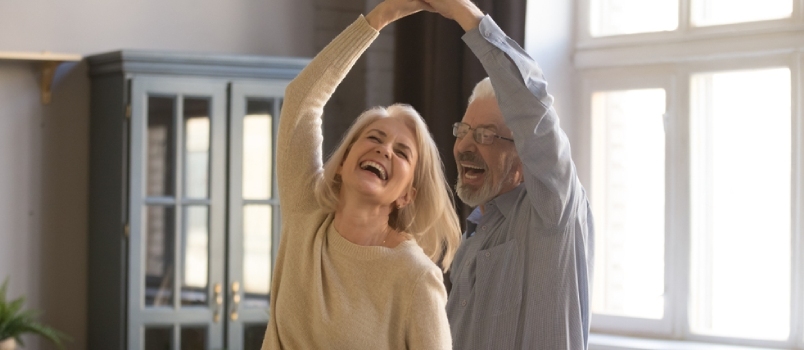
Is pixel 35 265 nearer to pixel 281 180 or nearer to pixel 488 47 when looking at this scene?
pixel 281 180

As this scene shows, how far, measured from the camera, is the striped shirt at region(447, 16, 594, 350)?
1.77 metres

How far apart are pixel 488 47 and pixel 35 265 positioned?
2442mm

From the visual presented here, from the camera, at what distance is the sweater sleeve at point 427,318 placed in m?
1.59

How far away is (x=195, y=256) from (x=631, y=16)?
6.10 feet

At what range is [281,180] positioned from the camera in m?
1.77

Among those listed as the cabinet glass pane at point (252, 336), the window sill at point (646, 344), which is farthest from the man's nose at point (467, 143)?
the cabinet glass pane at point (252, 336)

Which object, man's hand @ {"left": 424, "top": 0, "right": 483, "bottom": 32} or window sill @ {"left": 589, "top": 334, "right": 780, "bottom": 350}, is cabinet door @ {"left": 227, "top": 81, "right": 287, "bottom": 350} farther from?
man's hand @ {"left": 424, "top": 0, "right": 483, "bottom": 32}

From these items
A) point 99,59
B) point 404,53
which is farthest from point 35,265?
point 404,53

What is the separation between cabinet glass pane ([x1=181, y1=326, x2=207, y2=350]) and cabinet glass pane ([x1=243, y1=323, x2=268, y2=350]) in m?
0.16

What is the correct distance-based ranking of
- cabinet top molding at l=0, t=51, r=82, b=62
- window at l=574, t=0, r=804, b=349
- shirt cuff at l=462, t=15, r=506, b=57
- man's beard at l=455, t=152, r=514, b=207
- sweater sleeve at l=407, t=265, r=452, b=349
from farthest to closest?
1. cabinet top molding at l=0, t=51, r=82, b=62
2. window at l=574, t=0, r=804, b=349
3. man's beard at l=455, t=152, r=514, b=207
4. shirt cuff at l=462, t=15, r=506, b=57
5. sweater sleeve at l=407, t=265, r=452, b=349

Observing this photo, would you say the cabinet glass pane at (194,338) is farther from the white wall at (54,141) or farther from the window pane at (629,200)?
the window pane at (629,200)

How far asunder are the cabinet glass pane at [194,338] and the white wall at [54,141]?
20.0 inches

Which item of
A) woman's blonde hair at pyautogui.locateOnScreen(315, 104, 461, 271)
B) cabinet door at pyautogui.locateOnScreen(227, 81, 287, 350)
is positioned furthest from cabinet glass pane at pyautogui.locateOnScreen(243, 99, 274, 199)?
woman's blonde hair at pyautogui.locateOnScreen(315, 104, 461, 271)

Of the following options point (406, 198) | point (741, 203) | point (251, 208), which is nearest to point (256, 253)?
point (251, 208)
